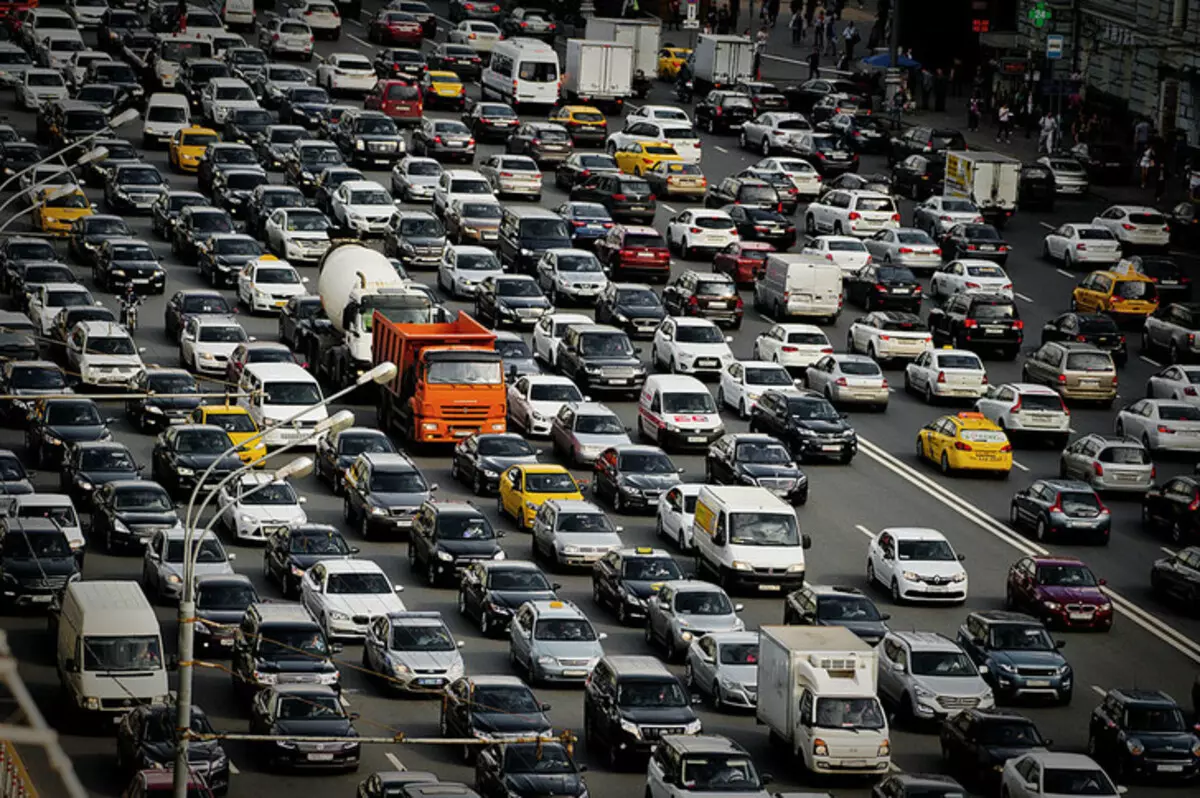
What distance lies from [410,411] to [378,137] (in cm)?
2964

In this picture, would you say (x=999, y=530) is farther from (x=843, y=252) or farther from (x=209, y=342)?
(x=843, y=252)

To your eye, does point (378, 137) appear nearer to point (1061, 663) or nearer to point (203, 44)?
point (203, 44)

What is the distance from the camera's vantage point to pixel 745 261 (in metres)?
76.5

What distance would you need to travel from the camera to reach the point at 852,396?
6475cm

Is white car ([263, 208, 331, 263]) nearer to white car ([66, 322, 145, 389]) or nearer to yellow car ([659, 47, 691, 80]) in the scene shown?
white car ([66, 322, 145, 389])

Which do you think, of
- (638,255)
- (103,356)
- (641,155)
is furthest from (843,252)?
(103,356)

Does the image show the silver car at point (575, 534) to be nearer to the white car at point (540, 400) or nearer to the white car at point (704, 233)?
the white car at point (540, 400)

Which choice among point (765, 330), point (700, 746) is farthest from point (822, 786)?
Answer: point (765, 330)

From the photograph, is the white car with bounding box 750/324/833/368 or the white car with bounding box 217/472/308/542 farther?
the white car with bounding box 750/324/833/368

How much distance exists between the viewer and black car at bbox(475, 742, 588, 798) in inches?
1507

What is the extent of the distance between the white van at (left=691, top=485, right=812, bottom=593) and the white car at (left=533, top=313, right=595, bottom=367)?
1507 cm

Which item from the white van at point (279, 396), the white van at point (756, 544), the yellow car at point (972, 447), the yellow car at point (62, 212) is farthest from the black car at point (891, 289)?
the yellow car at point (62, 212)

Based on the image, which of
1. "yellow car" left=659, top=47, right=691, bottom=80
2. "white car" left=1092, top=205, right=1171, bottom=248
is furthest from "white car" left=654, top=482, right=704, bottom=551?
"yellow car" left=659, top=47, right=691, bottom=80

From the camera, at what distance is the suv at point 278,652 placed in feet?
143
